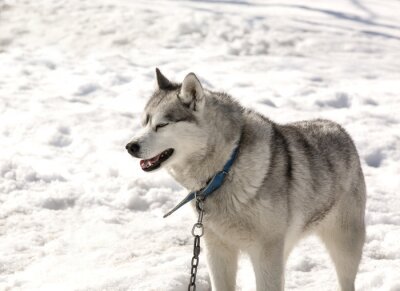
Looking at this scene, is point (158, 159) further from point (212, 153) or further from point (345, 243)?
point (345, 243)

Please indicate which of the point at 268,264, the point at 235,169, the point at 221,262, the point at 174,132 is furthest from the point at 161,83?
the point at 268,264

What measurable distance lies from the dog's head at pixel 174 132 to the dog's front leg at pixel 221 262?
0.58 meters

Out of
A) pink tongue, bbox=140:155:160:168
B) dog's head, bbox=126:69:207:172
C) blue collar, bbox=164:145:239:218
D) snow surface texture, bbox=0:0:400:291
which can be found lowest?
snow surface texture, bbox=0:0:400:291

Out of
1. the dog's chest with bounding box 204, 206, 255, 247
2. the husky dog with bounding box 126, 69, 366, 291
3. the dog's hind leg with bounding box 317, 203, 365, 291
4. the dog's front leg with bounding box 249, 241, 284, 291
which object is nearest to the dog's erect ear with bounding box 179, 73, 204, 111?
the husky dog with bounding box 126, 69, 366, 291

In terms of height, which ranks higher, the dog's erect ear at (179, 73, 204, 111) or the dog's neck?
the dog's erect ear at (179, 73, 204, 111)

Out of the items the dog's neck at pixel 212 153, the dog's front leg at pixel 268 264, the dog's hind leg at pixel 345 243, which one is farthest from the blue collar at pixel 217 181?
the dog's hind leg at pixel 345 243

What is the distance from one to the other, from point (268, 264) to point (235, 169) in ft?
1.97

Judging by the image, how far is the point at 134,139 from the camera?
Answer: 3574 millimetres

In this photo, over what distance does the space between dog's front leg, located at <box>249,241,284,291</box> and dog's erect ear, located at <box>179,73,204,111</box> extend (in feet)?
3.07

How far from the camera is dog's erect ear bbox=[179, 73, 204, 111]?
3.69 meters

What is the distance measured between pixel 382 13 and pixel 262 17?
300 cm

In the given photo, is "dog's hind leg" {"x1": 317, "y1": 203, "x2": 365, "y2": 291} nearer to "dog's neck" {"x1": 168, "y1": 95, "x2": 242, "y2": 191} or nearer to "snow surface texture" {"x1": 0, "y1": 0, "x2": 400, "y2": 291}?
"snow surface texture" {"x1": 0, "y1": 0, "x2": 400, "y2": 291}

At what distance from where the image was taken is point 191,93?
3729mm

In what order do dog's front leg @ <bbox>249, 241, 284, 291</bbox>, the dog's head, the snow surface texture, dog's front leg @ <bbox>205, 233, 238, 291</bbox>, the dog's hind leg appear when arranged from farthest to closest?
the snow surface texture
the dog's hind leg
dog's front leg @ <bbox>205, 233, 238, 291</bbox>
dog's front leg @ <bbox>249, 241, 284, 291</bbox>
the dog's head
